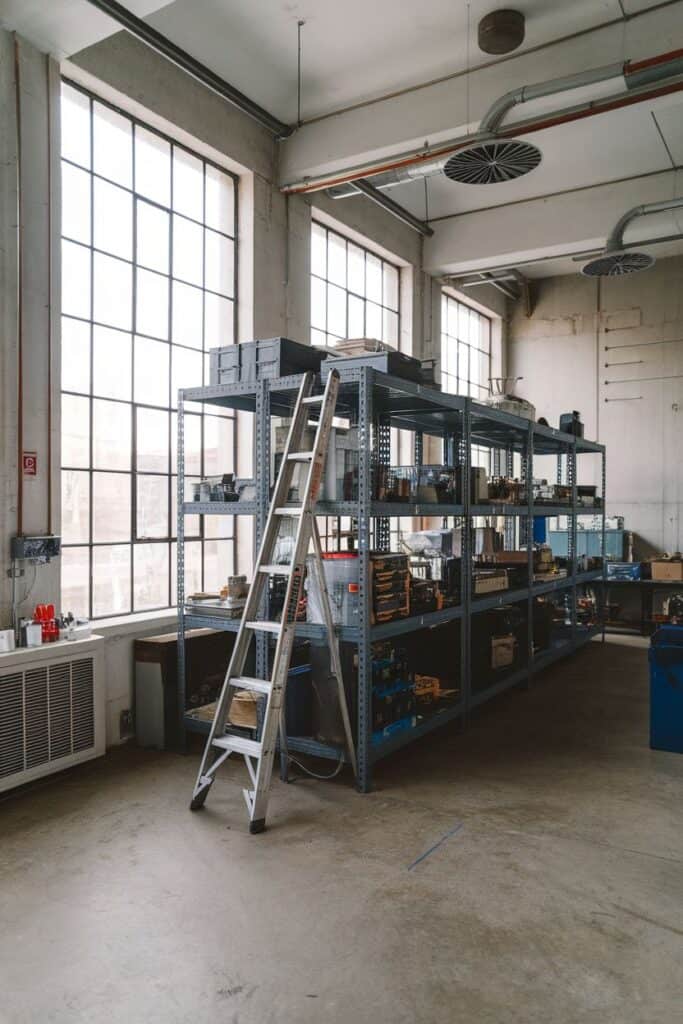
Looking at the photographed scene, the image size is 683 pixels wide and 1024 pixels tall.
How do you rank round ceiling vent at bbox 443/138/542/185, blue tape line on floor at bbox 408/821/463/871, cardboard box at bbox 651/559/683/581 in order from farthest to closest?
cardboard box at bbox 651/559/683/581
round ceiling vent at bbox 443/138/542/185
blue tape line on floor at bbox 408/821/463/871

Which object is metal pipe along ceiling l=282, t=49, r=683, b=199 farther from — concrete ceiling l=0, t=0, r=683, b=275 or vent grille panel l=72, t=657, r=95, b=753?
vent grille panel l=72, t=657, r=95, b=753

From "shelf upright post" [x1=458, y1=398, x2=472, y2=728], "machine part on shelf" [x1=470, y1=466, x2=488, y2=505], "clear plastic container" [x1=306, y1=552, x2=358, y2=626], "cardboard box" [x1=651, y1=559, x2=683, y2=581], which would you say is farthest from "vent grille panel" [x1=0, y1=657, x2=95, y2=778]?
"cardboard box" [x1=651, y1=559, x2=683, y2=581]

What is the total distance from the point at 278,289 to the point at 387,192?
2437 millimetres

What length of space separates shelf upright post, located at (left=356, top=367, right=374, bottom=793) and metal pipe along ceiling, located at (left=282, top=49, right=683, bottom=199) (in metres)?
2.38

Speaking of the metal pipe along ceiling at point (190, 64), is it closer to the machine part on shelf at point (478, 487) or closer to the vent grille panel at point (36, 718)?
the machine part on shelf at point (478, 487)

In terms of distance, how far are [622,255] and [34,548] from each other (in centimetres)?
529

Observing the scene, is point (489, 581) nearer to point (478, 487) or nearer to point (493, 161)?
point (478, 487)

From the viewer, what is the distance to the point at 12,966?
94.5 inches

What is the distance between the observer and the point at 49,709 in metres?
4.01

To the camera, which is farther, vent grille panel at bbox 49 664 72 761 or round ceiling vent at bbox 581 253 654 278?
round ceiling vent at bbox 581 253 654 278

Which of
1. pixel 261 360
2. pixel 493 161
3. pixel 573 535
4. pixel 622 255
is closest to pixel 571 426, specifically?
pixel 573 535

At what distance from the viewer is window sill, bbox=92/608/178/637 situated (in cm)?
471

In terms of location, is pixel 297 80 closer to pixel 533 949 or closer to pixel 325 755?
pixel 325 755

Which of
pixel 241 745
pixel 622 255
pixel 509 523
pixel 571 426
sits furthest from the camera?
pixel 509 523
